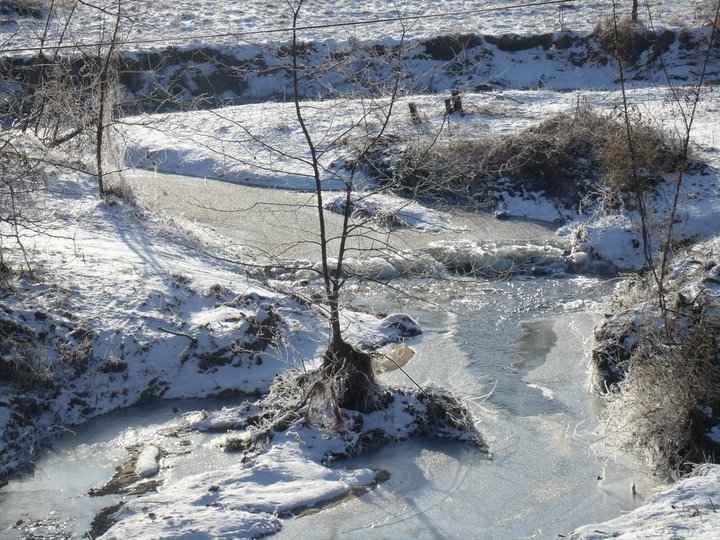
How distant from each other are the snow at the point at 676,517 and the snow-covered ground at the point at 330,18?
2395 centimetres

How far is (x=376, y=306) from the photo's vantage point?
13844mm

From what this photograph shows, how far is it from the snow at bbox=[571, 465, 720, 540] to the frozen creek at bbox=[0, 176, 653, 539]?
2.31ft

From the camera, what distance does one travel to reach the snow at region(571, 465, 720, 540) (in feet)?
21.9

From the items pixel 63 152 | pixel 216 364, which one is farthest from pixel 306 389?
pixel 63 152

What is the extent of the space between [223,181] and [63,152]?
4498mm

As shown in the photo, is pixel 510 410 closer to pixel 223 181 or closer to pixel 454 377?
pixel 454 377

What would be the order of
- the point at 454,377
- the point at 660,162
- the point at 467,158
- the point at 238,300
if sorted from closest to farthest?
the point at 454,377
the point at 238,300
the point at 660,162
the point at 467,158

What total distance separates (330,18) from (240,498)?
89.3 ft

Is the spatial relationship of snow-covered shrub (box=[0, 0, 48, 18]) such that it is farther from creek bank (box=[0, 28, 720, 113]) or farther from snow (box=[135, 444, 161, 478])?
snow (box=[135, 444, 161, 478])

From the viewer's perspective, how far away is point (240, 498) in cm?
847

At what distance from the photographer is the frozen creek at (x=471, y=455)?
821 cm

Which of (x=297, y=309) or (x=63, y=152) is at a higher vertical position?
(x=63, y=152)

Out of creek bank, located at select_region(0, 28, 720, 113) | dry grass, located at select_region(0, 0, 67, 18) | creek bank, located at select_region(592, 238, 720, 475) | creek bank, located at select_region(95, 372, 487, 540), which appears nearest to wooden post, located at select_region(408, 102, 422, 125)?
creek bank, located at select_region(0, 28, 720, 113)

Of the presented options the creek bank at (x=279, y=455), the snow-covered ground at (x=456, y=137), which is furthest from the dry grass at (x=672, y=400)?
the snow-covered ground at (x=456, y=137)
